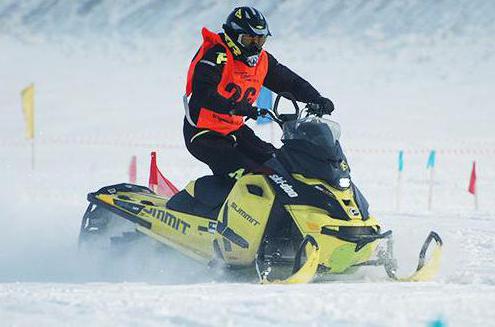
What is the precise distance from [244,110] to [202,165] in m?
11.1

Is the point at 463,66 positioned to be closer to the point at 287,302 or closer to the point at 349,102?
the point at 349,102

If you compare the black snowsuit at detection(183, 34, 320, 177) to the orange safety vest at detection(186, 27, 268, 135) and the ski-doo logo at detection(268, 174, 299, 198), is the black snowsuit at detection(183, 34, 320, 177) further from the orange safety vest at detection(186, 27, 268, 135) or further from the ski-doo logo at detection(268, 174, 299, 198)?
the ski-doo logo at detection(268, 174, 299, 198)

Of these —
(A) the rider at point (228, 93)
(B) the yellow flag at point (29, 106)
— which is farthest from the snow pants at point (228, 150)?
(B) the yellow flag at point (29, 106)

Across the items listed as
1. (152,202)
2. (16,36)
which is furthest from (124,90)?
(152,202)

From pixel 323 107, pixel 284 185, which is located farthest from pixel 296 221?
pixel 323 107

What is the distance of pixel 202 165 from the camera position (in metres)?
17.3

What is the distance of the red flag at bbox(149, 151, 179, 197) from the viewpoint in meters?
Result: 8.50

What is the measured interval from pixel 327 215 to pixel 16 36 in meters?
34.9

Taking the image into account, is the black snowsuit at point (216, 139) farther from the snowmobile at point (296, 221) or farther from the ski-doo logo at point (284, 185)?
the ski-doo logo at point (284, 185)

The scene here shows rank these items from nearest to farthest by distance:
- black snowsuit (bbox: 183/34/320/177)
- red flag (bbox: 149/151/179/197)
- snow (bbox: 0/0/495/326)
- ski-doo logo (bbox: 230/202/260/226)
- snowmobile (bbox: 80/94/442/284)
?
snow (bbox: 0/0/495/326), snowmobile (bbox: 80/94/442/284), ski-doo logo (bbox: 230/202/260/226), black snowsuit (bbox: 183/34/320/177), red flag (bbox: 149/151/179/197)

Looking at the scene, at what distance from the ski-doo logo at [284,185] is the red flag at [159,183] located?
8.12ft

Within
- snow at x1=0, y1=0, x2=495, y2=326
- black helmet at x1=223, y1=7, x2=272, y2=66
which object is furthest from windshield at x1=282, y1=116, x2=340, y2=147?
snow at x1=0, y1=0, x2=495, y2=326

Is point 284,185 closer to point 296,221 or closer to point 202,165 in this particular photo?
point 296,221

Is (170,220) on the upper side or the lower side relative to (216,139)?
lower
